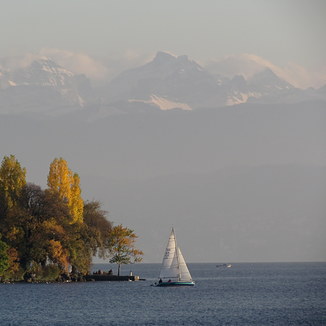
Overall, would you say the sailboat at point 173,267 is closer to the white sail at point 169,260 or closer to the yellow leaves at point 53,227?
the white sail at point 169,260

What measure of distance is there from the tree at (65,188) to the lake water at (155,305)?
1319 cm

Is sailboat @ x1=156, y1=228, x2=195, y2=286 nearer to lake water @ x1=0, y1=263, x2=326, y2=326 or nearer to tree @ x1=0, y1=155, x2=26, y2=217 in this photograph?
lake water @ x1=0, y1=263, x2=326, y2=326

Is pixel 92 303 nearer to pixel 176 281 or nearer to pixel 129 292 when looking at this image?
pixel 129 292

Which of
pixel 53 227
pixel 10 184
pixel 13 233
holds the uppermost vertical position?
pixel 10 184

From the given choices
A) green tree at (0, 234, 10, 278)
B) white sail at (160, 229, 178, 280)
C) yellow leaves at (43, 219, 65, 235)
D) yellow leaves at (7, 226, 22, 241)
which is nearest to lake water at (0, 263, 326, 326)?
green tree at (0, 234, 10, 278)

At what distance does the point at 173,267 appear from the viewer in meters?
167

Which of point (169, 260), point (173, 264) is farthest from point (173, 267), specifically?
point (169, 260)

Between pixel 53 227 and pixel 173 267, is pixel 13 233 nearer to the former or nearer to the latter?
pixel 53 227

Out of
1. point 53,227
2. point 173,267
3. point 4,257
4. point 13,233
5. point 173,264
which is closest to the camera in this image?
point 4,257

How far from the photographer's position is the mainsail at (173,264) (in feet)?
542

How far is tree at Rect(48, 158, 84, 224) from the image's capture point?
571 ft

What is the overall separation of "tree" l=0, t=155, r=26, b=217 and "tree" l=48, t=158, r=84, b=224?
7.15m

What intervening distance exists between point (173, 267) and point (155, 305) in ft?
125

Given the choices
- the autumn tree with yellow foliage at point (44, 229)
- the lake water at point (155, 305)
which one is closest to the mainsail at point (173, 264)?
the lake water at point (155, 305)
